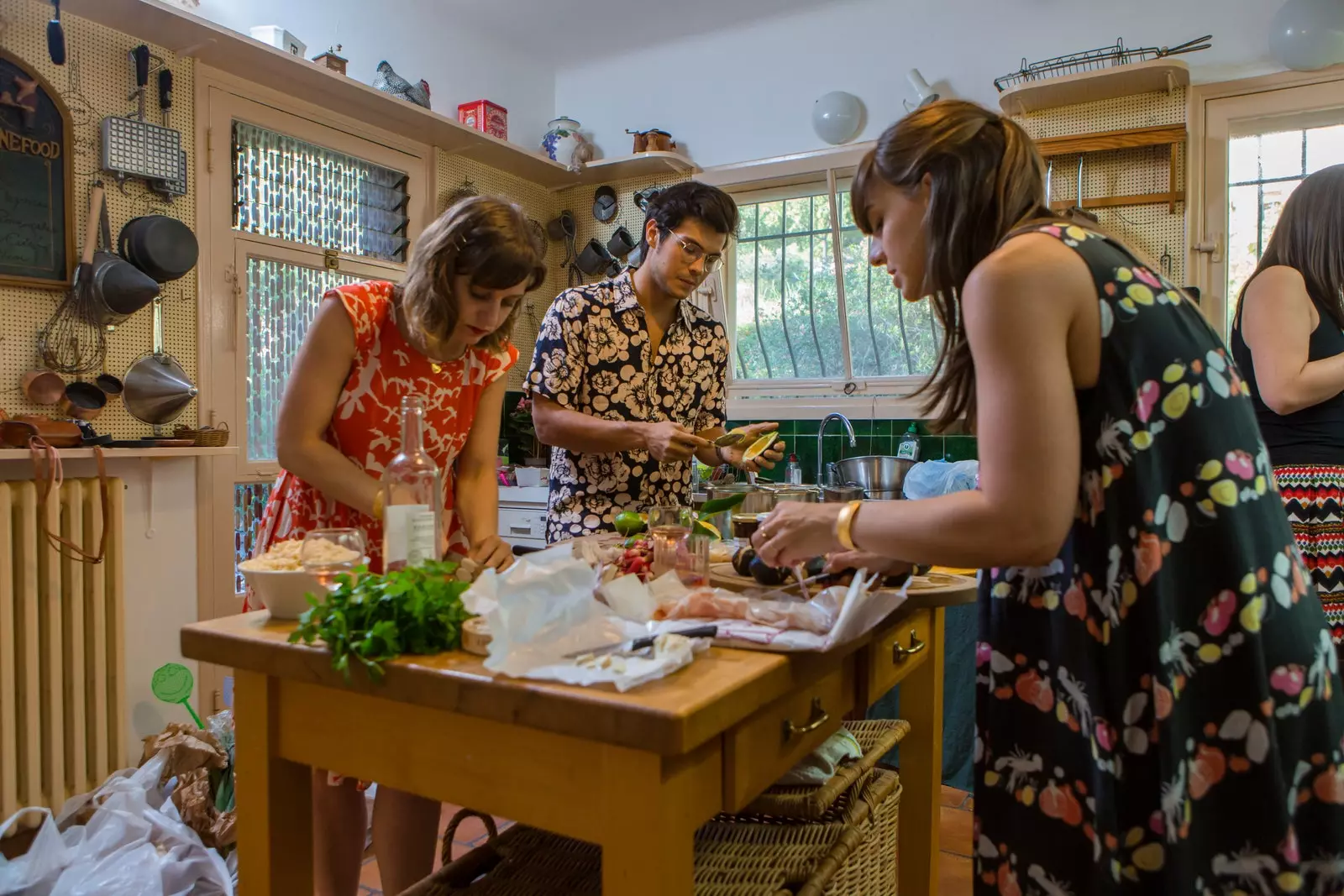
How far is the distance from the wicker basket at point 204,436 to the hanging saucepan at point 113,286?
0.40 meters

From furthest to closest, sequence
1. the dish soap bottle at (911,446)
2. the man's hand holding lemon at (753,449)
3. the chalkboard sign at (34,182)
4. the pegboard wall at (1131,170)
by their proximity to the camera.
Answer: the dish soap bottle at (911,446), the pegboard wall at (1131,170), the chalkboard sign at (34,182), the man's hand holding lemon at (753,449)

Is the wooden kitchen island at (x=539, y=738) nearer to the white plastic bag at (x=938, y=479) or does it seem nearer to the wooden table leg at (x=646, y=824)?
the wooden table leg at (x=646, y=824)

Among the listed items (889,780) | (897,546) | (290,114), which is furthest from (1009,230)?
(290,114)

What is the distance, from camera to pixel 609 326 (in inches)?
87.0

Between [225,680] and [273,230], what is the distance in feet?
5.59

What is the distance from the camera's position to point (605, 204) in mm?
4812

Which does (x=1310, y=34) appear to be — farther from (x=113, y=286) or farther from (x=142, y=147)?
(x=113, y=286)

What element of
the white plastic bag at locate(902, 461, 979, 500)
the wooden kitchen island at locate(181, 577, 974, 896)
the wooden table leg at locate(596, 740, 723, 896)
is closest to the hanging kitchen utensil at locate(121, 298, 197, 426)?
the wooden kitchen island at locate(181, 577, 974, 896)

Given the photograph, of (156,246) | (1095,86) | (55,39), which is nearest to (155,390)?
(156,246)

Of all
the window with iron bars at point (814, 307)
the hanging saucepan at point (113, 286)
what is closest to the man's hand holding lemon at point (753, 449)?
the hanging saucepan at point (113, 286)

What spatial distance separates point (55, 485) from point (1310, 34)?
435cm

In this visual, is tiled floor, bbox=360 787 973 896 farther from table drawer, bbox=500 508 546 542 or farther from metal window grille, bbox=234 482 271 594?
table drawer, bbox=500 508 546 542

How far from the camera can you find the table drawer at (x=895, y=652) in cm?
130

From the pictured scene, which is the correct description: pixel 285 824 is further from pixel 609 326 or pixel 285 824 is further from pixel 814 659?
pixel 609 326
